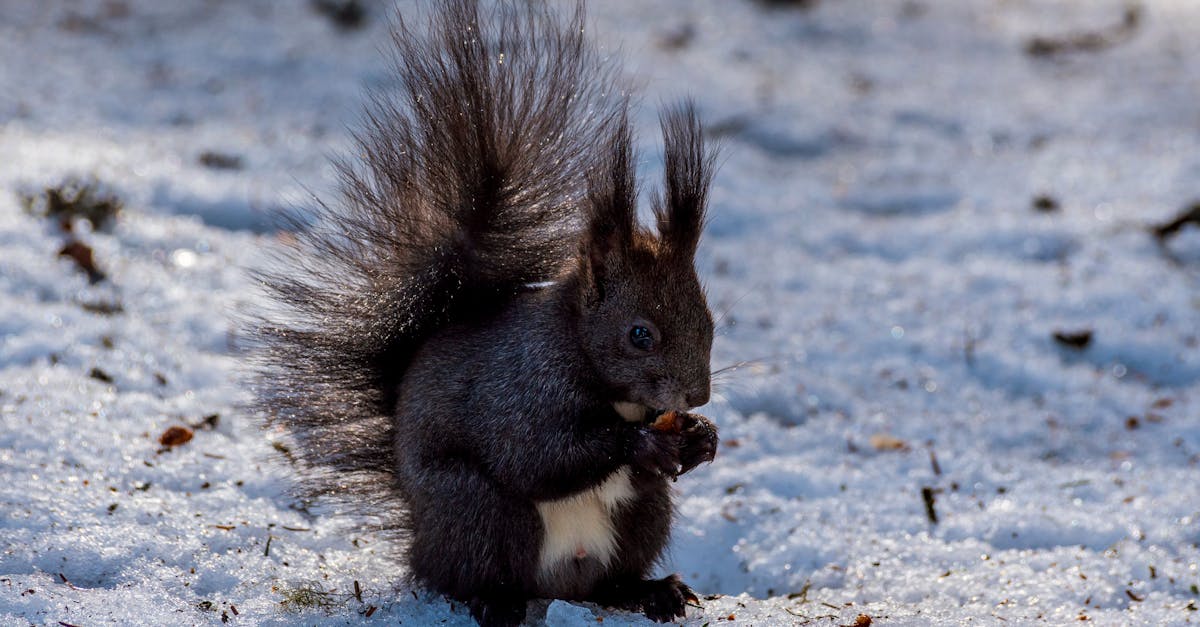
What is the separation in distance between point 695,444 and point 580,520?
0.30 metres

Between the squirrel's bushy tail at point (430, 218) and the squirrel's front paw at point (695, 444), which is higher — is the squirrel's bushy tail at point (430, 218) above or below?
above

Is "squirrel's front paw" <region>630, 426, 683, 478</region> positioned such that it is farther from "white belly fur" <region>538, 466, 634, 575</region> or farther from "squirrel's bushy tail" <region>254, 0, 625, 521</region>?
"squirrel's bushy tail" <region>254, 0, 625, 521</region>

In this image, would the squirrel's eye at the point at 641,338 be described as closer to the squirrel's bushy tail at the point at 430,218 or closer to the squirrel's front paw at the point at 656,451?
the squirrel's front paw at the point at 656,451

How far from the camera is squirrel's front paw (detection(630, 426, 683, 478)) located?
2305 mm

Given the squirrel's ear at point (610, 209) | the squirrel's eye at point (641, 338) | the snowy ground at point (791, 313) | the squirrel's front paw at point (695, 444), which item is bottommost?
the snowy ground at point (791, 313)

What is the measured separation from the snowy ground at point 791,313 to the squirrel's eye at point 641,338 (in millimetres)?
569

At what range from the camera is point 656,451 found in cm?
231

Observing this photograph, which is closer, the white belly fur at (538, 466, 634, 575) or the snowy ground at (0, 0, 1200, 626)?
the white belly fur at (538, 466, 634, 575)

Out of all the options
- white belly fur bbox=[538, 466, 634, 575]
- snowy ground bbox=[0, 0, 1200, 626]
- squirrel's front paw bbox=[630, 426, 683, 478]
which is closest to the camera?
squirrel's front paw bbox=[630, 426, 683, 478]

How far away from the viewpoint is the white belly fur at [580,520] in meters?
2.46

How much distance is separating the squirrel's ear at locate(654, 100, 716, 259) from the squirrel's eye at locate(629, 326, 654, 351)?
0.18 meters

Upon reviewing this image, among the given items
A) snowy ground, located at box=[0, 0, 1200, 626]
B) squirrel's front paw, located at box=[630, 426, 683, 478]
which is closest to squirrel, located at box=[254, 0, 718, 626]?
squirrel's front paw, located at box=[630, 426, 683, 478]

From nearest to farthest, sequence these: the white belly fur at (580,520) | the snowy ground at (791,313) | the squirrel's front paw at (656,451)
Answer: the squirrel's front paw at (656,451) → the white belly fur at (580,520) → the snowy ground at (791,313)

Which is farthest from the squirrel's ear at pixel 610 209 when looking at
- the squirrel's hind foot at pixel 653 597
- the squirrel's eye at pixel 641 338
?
the squirrel's hind foot at pixel 653 597
